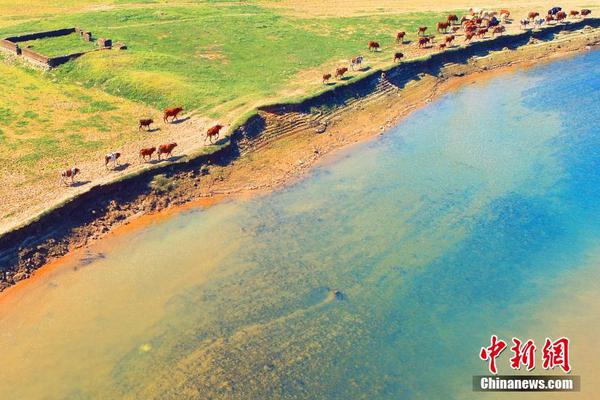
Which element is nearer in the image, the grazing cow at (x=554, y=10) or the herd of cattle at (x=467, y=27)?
the herd of cattle at (x=467, y=27)

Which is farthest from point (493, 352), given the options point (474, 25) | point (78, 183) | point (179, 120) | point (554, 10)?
point (554, 10)

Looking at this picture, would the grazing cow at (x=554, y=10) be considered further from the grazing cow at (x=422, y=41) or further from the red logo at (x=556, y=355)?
the red logo at (x=556, y=355)

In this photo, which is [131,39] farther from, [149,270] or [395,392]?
[395,392]

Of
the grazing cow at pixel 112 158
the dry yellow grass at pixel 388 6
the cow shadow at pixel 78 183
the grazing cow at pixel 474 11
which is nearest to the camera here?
the cow shadow at pixel 78 183

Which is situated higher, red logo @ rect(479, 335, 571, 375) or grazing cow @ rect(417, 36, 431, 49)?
grazing cow @ rect(417, 36, 431, 49)

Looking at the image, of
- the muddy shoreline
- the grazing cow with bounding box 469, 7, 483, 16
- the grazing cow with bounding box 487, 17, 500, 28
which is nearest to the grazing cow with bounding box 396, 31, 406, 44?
the muddy shoreline

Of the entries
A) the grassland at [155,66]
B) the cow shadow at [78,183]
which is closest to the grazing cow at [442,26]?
the grassland at [155,66]

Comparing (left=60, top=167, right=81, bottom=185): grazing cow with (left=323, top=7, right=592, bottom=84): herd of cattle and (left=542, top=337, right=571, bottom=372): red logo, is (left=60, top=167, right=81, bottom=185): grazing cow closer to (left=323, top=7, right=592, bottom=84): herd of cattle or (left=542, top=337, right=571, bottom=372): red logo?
(left=542, top=337, right=571, bottom=372): red logo
